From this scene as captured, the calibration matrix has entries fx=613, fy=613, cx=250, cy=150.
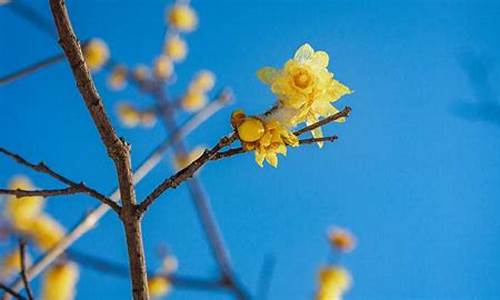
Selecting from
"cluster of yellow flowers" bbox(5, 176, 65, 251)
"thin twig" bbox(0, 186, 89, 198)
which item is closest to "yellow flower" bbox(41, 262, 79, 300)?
"cluster of yellow flowers" bbox(5, 176, 65, 251)

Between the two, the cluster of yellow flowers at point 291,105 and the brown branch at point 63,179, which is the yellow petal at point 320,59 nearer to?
the cluster of yellow flowers at point 291,105

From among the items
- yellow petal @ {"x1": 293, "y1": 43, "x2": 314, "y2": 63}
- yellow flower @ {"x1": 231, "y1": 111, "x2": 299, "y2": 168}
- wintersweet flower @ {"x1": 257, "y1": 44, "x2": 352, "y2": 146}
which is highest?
yellow petal @ {"x1": 293, "y1": 43, "x2": 314, "y2": 63}

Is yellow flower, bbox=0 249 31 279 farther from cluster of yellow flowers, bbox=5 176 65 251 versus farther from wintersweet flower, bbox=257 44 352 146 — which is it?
wintersweet flower, bbox=257 44 352 146

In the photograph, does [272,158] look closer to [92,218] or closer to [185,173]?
[185,173]

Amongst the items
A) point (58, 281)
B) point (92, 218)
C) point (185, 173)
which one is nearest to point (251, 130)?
point (185, 173)

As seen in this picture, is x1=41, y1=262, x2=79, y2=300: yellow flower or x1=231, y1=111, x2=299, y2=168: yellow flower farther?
x1=41, y1=262, x2=79, y2=300: yellow flower

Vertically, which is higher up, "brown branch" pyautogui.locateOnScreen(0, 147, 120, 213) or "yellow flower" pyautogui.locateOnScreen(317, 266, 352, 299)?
"yellow flower" pyautogui.locateOnScreen(317, 266, 352, 299)
